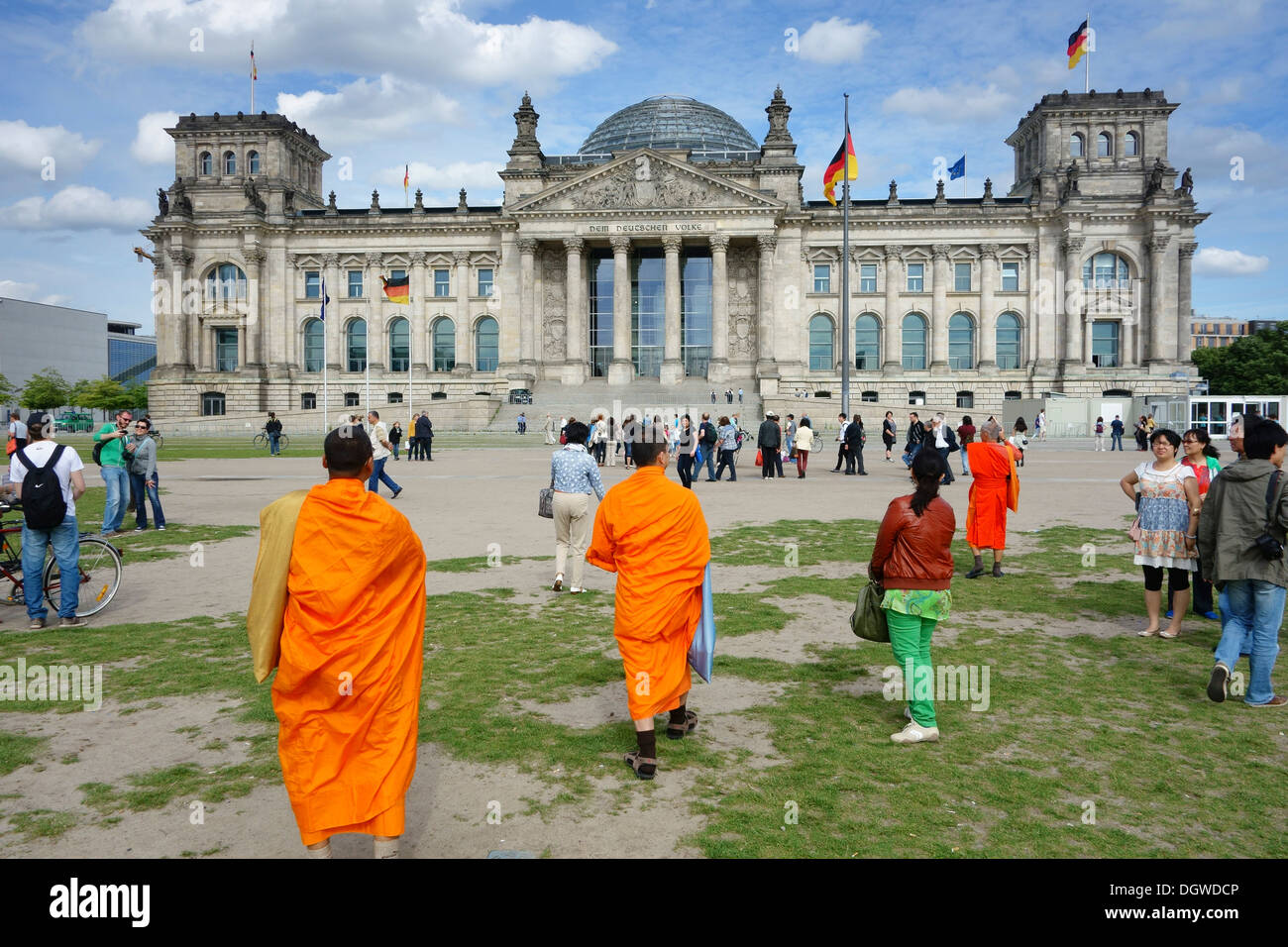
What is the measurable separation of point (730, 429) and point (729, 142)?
2324 inches

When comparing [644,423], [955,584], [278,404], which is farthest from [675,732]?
[278,404]

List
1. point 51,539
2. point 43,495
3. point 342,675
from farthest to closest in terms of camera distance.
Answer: point 51,539 < point 43,495 < point 342,675

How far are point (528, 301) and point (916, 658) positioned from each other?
6097 cm

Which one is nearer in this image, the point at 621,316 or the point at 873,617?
the point at 873,617

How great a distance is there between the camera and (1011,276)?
65312 millimetres

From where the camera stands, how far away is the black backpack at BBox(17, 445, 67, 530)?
28.0 feet

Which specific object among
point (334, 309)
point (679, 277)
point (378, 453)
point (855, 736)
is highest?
point (679, 277)

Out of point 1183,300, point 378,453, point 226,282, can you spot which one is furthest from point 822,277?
point 378,453

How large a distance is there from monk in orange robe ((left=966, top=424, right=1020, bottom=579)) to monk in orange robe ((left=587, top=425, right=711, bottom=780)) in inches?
273

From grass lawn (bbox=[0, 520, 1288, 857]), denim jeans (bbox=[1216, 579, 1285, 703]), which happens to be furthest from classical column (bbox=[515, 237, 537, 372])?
denim jeans (bbox=[1216, 579, 1285, 703])

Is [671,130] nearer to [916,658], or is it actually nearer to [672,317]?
[672,317]

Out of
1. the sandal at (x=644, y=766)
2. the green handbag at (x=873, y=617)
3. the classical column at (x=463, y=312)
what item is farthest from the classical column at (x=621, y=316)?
the sandal at (x=644, y=766)

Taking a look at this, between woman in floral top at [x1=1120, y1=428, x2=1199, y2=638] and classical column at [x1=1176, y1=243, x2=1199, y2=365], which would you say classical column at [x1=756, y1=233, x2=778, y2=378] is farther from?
woman in floral top at [x1=1120, y1=428, x2=1199, y2=638]
